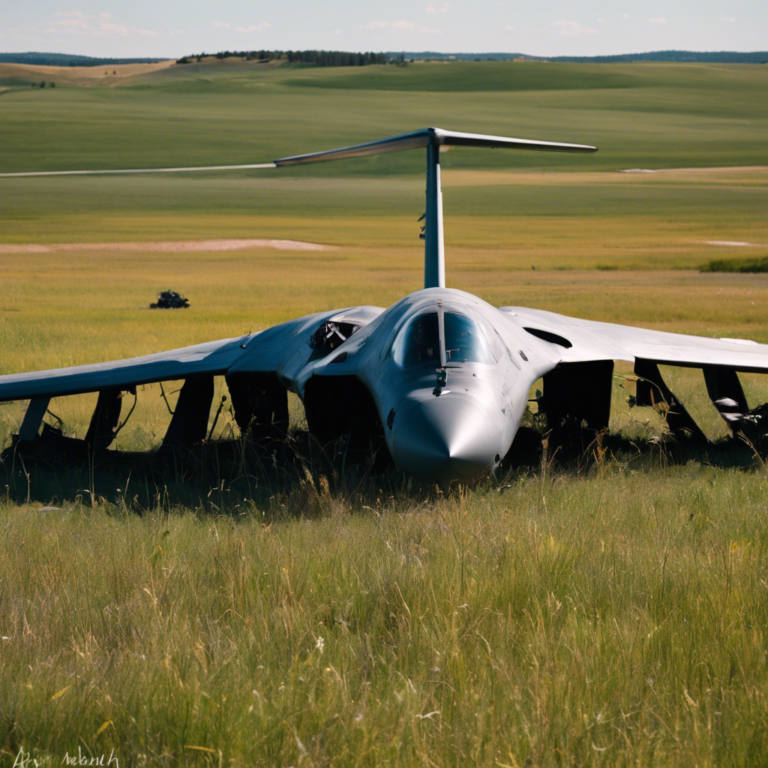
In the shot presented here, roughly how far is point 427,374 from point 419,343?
0.48 m

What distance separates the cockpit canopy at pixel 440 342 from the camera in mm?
7688

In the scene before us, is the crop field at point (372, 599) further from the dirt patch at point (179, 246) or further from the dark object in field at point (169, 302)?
the dirt patch at point (179, 246)

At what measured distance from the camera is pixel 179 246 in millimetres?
48594

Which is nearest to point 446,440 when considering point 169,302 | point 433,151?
point 433,151

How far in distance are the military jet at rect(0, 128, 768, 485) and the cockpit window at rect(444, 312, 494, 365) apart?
12 mm

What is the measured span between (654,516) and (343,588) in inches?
109

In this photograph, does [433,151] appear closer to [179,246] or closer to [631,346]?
[631,346]

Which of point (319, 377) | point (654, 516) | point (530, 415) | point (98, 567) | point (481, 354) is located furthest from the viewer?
point (530, 415)

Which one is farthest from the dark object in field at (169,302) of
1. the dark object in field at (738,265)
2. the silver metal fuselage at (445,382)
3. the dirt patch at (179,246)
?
the dark object in field at (738,265)

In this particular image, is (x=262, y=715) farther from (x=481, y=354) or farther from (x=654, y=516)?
(x=481, y=354)

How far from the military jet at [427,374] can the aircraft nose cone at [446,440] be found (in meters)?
0.01

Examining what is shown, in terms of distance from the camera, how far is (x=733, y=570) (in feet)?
16.9

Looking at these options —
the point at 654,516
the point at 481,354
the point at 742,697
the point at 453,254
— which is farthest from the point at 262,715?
the point at 453,254

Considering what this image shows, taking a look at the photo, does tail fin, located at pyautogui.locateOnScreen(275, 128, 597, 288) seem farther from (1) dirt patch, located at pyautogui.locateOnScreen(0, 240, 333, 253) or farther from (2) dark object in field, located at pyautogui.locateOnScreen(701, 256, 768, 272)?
(1) dirt patch, located at pyautogui.locateOnScreen(0, 240, 333, 253)
